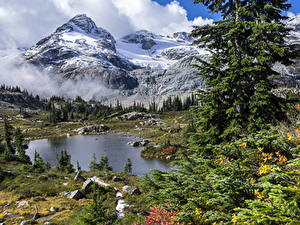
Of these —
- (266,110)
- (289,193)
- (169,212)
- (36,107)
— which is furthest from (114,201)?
(36,107)

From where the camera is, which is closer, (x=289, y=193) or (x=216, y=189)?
(x=289, y=193)

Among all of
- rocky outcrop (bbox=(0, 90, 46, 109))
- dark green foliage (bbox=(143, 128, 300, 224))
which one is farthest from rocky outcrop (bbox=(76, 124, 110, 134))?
rocky outcrop (bbox=(0, 90, 46, 109))

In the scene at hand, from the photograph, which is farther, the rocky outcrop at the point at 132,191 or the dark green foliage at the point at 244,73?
the rocky outcrop at the point at 132,191

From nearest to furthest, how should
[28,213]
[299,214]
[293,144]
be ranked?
[299,214], [293,144], [28,213]

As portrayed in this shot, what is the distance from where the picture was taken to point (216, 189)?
4820mm

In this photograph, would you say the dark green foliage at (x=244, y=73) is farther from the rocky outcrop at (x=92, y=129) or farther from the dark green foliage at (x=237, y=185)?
the rocky outcrop at (x=92, y=129)

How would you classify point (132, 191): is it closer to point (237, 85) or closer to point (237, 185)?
point (237, 85)

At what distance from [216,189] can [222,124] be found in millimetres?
5619

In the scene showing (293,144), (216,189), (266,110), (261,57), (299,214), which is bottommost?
(216,189)

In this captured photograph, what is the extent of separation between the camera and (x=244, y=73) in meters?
9.12

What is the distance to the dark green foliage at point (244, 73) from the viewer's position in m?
8.45

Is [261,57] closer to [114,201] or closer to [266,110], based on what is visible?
[266,110]

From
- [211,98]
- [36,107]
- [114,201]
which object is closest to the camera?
[211,98]

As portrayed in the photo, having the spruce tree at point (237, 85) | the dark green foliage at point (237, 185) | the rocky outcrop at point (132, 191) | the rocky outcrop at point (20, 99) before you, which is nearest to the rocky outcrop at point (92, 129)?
the rocky outcrop at point (132, 191)
